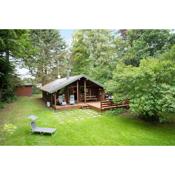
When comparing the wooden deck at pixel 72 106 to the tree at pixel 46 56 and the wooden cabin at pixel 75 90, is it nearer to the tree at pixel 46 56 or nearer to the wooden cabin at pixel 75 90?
the wooden cabin at pixel 75 90

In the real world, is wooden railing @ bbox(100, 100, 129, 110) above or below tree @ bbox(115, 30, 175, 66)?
below

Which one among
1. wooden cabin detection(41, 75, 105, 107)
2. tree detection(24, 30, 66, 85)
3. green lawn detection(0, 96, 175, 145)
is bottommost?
green lawn detection(0, 96, 175, 145)

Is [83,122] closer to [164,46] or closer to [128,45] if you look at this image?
[128,45]

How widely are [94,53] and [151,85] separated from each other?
171cm

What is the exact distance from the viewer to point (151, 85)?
6.06 metres

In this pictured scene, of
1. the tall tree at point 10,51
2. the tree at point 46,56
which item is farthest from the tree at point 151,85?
the tall tree at point 10,51

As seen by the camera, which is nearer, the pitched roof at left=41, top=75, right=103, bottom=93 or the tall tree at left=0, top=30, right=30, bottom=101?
the tall tree at left=0, top=30, right=30, bottom=101

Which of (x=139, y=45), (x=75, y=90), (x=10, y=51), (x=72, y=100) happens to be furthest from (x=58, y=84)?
(x=139, y=45)

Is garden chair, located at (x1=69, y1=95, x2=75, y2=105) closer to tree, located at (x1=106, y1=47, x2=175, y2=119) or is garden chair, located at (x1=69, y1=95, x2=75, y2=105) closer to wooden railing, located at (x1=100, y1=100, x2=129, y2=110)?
wooden railing, located at (x1=100, y1=100, x2=129, y2=110)

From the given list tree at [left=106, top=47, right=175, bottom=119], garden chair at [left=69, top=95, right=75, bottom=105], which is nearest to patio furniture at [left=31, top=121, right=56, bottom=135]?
garden chair at [left=69, top=95, right=75, bottom=105]

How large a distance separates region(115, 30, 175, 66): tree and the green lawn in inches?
64.7

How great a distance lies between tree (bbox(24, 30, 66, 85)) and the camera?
5762mm

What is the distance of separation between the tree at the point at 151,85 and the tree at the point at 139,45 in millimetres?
214
